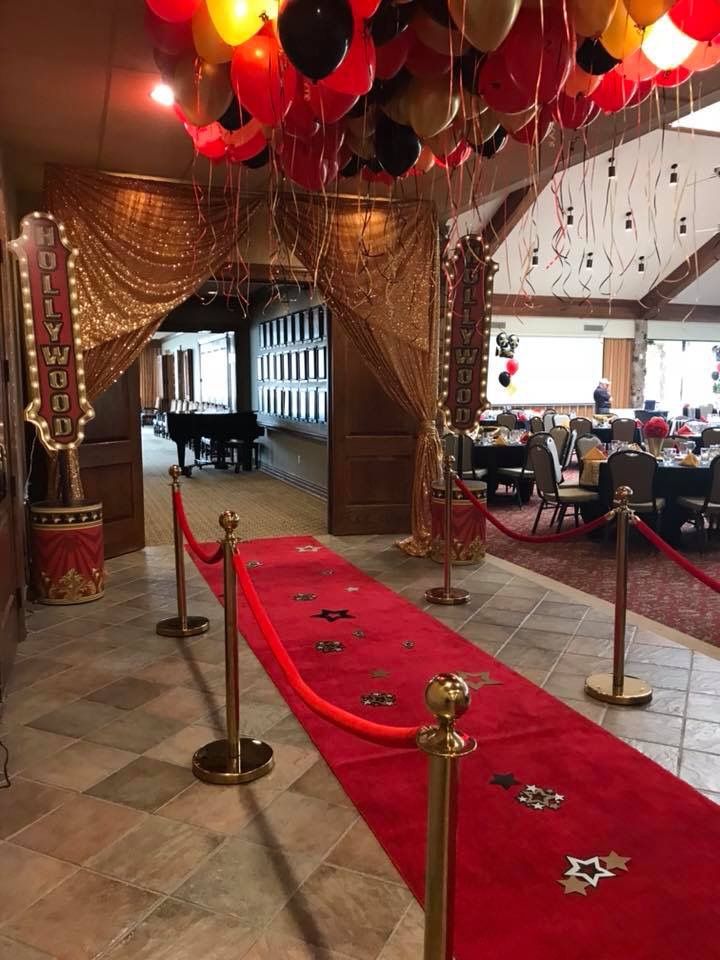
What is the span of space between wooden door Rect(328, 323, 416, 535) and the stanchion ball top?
5.40 metres

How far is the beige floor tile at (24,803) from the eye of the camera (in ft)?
8.11

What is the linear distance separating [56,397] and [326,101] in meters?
2.98

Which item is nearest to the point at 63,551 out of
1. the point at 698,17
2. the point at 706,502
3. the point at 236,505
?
the point at 236,505

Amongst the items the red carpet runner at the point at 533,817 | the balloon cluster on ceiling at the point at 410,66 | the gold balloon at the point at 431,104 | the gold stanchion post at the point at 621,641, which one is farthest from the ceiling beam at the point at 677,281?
the red carpet runner at the point at 533,817

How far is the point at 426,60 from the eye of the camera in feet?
8.79

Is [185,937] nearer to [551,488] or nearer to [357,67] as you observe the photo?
[357,67]

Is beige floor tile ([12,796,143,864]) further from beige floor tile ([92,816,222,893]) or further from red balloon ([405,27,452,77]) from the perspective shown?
red balloon ([405,27,452,77])

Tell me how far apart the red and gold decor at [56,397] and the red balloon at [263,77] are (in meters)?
2.52

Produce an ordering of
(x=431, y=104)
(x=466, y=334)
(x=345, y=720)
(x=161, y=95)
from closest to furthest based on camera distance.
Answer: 1. (x=345, y=720)
2. (x=431, y=104)
3. (x=161, y=95)
4. (x=466, y=334)

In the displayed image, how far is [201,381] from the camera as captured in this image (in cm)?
1647

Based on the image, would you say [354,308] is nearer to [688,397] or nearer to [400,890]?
[400,890]

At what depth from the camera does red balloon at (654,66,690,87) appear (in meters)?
2.81

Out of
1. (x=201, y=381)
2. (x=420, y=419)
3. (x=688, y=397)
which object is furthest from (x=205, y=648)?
(x=688, y=397)

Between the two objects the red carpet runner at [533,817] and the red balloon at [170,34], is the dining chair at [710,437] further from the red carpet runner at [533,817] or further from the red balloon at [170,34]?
the red balloon at [170,34]
